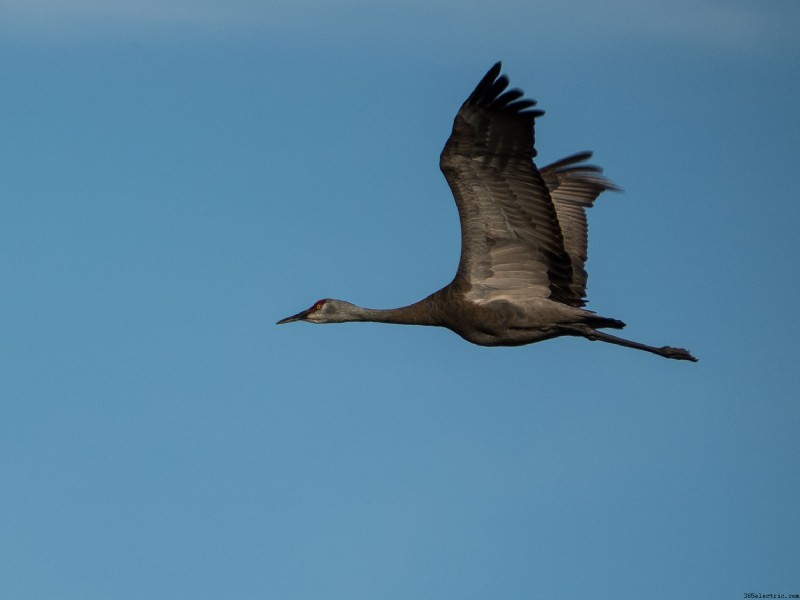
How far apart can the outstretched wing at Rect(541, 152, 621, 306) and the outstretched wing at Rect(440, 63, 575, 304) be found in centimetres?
173

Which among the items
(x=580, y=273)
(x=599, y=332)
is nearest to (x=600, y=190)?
(x=580, y=273)

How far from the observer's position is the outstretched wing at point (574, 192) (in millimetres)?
20312

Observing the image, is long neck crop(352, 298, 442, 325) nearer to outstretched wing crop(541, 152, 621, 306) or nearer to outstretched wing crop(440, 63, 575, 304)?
outstretched wing crop(440, 63, 575, 304)

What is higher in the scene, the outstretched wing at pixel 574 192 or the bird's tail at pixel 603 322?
the outstretched wing at pixel 574 192

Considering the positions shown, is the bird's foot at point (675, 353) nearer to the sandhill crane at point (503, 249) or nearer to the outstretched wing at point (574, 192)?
the sandhill crane at point (503, 249)

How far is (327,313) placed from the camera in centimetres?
1986

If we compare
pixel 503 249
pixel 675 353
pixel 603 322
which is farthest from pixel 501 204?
pixel 675 353

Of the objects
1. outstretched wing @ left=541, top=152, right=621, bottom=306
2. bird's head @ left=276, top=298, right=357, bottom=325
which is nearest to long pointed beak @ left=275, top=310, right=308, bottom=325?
bird's head @ left=276, top=298, right=357, bottom=325

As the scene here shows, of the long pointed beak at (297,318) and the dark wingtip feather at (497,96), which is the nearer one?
the dark wingtip feather at (497,96)

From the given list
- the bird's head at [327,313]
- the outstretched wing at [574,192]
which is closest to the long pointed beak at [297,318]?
the bird's head at [327,313]

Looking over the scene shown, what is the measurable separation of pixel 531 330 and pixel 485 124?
275 cm

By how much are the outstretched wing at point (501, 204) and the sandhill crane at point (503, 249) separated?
0.04 feet

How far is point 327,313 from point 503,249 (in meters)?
3.04

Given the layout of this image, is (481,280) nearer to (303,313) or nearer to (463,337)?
(463,337)
